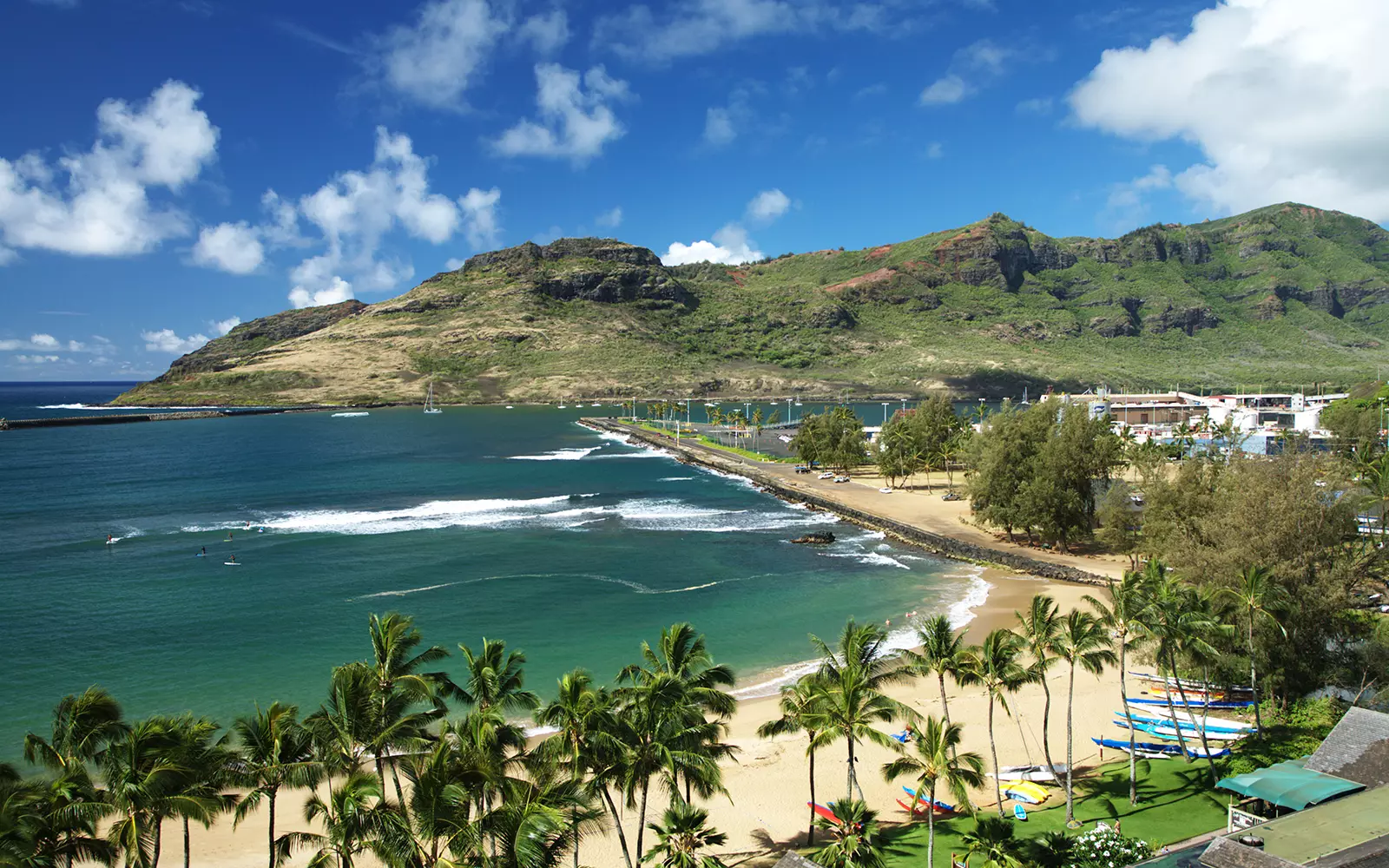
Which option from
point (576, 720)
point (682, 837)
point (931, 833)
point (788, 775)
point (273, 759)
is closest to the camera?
point (273, 759)

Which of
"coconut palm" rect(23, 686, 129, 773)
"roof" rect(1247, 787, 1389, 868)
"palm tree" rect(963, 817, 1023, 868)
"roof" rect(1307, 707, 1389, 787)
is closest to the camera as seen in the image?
"roof" rect(1247, 787, 1389, 868)

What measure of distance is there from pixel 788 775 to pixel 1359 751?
16.7 metres

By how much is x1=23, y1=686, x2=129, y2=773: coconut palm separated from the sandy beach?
27.0 feet

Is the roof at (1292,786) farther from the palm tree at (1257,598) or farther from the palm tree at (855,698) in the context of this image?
the palm tree at (855,698)

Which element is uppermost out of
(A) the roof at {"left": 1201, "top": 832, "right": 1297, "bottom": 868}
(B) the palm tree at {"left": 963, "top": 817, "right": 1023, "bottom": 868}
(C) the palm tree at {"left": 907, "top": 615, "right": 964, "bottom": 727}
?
(C) the palm tree at {"left": 907, "top": 615, "right": 964, "bottom": 727}

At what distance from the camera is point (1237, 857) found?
50.5ft

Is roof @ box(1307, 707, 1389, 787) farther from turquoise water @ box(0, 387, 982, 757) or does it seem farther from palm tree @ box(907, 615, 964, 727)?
turquoise water @ box(0, 387, 982, 757)

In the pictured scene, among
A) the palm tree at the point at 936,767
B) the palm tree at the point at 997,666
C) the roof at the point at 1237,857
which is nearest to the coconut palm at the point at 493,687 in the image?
the palm tree at the point at 936,767

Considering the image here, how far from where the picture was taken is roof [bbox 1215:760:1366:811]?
766 inches

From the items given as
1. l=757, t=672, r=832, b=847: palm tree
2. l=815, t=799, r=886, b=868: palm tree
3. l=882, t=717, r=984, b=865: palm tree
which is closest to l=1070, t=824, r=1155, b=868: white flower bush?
l=882, t=717, r=984, b=865: palm tree

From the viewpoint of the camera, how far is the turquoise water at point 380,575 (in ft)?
132

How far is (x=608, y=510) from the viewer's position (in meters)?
84.8

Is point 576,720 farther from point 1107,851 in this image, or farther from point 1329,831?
point 1329,831

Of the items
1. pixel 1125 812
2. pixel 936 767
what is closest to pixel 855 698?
pixel 936 767
